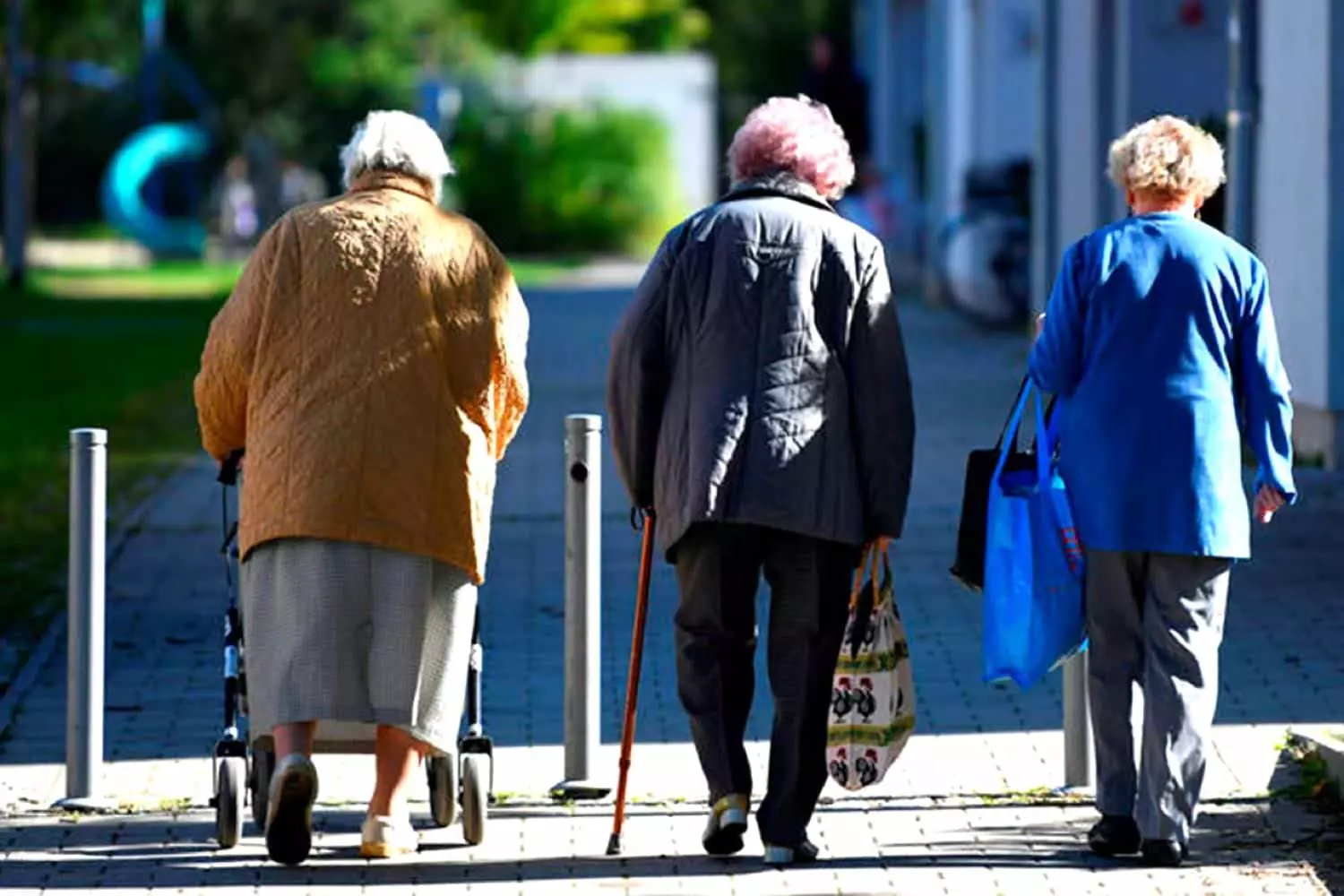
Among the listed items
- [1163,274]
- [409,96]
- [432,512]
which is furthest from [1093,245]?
[409,96]

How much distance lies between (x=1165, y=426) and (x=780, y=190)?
1.04m

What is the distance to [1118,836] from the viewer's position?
281 inches

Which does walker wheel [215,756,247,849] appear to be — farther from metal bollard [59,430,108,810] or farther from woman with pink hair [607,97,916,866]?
woman with pink hair [607,97,916,866]

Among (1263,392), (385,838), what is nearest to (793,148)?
(1263,392)

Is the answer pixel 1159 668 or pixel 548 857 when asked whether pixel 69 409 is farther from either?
pixel 1159 668

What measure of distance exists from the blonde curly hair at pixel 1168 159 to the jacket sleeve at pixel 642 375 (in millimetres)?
1071

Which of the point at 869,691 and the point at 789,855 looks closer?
the point at 789,855

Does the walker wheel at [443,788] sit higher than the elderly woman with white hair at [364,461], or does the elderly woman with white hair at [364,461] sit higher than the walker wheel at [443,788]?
the elderly woman with white hair at [364,461]

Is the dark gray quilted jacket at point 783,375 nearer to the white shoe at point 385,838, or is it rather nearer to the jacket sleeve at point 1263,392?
the jacket sleeve at point 1263,392

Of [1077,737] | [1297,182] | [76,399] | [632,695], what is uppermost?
[1297,182]

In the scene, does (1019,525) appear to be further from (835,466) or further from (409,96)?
(409,96)

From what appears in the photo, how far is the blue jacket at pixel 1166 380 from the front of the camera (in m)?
6.95

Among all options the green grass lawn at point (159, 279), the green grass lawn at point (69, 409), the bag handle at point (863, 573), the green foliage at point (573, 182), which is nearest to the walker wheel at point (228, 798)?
the bag handle at point (863, 573)

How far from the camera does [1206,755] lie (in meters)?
7.00
